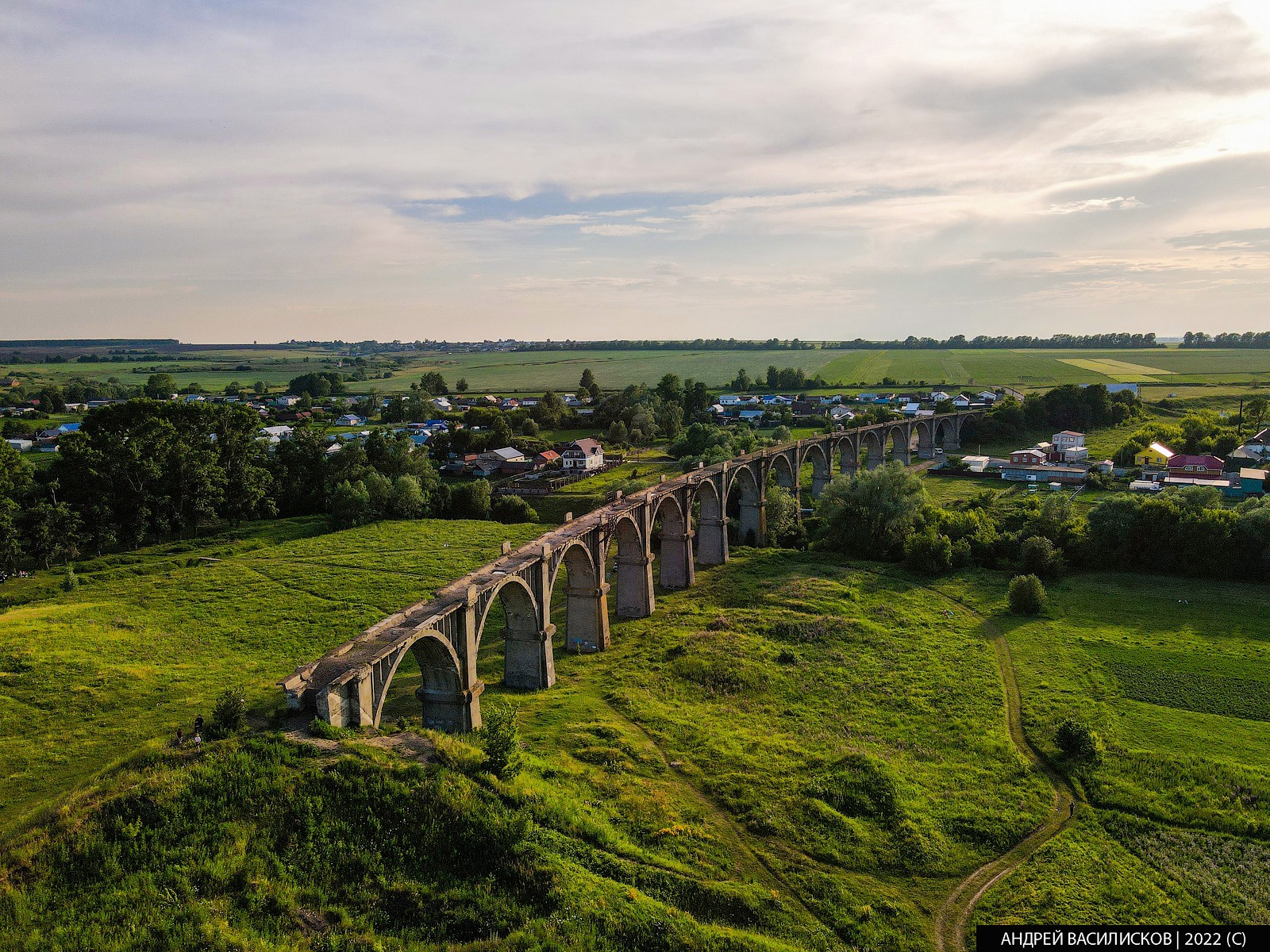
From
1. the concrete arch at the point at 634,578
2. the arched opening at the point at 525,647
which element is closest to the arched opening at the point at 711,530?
the concrete arch at the point at 634,578

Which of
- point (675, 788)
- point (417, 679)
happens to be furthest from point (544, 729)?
point (417, 679)

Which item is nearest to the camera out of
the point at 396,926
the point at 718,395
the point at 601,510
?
the point at 396,926

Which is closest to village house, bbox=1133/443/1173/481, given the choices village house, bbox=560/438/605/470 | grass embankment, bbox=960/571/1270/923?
grass embankment, bbox=960/571/1270/923

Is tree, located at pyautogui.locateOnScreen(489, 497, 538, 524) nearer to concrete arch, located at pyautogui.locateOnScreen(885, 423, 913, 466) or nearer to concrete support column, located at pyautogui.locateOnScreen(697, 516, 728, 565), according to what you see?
concrete support column, located at pyautogui.locateOnScreen(697, 516, 728, 565)

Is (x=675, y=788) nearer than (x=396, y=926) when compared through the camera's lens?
No

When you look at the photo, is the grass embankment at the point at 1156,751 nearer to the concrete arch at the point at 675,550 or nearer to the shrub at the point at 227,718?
the concrete arch at the point at 675,550

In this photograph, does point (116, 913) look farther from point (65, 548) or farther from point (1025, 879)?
point (65, 548)

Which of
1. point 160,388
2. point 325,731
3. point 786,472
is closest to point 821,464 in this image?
point 786,472
